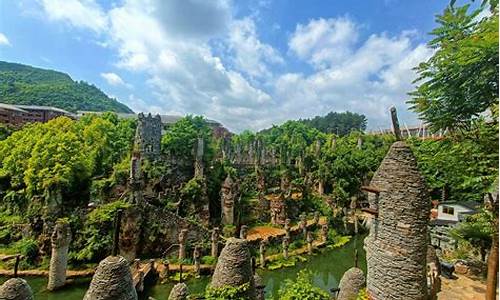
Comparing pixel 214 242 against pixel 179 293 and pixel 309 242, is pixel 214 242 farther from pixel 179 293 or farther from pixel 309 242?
pixel 179 293

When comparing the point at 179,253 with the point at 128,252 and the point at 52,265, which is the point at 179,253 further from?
the point at 52,265

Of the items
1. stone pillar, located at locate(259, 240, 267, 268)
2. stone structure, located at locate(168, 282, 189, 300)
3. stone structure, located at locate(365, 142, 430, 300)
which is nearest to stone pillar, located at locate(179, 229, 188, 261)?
stone pillar, located at locate(259, 240, 267, 268)

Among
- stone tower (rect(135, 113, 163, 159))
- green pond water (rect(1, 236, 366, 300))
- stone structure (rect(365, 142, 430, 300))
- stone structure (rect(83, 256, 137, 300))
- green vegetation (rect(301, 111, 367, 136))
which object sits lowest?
green pond water (rect(1, 236, 366, 300))

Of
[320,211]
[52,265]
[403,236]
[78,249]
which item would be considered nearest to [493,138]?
[403,236]

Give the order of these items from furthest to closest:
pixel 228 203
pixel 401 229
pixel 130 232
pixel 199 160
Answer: pixel 199 160
pixel 228 203
pixel 130 232
pixel 401 229

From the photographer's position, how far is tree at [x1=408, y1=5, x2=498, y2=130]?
6148 millimetres

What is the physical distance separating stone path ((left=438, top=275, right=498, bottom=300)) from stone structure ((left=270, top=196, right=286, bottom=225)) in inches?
589

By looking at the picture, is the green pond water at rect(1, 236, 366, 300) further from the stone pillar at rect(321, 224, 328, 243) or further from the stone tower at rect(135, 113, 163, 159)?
the stone tower at rect(135, 113, 163, 159)

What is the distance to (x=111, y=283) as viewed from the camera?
513 centimetres

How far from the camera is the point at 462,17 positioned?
764 centimetres

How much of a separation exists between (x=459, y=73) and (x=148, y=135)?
2688 centimetres

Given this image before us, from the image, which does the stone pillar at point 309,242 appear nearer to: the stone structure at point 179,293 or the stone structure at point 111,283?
the stone structure at point 179,293

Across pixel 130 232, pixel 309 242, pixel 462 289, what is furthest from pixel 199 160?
pixel 462 289

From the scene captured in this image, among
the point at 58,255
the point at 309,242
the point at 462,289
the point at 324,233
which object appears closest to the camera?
the point at 462,289
